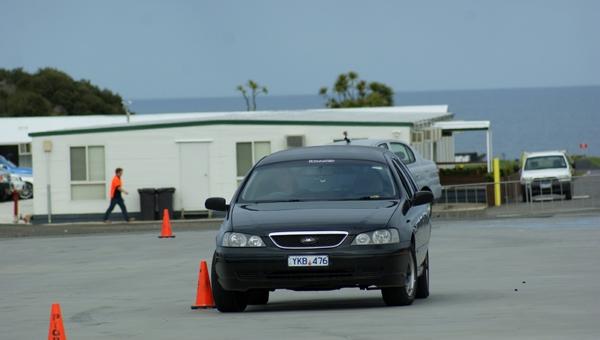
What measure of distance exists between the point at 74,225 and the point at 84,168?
270 centimetres

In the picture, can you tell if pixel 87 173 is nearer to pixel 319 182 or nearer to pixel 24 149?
pixel 24 149

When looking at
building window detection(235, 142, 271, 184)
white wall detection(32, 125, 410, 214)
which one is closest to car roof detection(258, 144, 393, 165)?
white wall detection(32, 125, 410, 214)

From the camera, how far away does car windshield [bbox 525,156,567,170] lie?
140 feet

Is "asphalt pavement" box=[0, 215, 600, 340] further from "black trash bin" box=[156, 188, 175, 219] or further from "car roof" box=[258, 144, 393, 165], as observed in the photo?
Answer: "black trash bin" box=[156, 188, 175, 219]

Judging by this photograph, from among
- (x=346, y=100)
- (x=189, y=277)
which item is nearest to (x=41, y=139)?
(x=189, y=277)

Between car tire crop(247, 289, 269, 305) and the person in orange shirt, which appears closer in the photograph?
car tire crop(247, 289, 269, 305)

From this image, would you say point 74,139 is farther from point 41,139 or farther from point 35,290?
point 35,290

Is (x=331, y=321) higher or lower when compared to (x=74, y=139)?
lower

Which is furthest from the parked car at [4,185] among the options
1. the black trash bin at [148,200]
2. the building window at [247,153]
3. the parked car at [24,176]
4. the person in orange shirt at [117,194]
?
the building window at [247,153]

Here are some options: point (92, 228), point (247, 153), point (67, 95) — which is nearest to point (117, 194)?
point (92, 228)

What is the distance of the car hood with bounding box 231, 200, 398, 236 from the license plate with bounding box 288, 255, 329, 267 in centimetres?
A: 28

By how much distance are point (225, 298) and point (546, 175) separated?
28.6 meters

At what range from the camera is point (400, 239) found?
44.5 ft

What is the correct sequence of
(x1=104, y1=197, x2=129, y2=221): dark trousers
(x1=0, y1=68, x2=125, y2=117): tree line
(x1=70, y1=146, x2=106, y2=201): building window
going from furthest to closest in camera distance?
(x1=0, y1=68, x2=125, y2=117): tree line
(x1=70, y1=146, x2=106, y2=201): building window
(x1=104, y1=197, x2=129, y2=221): dark trousers
